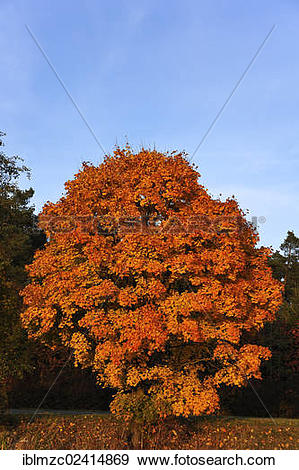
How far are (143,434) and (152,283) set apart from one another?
653 cm

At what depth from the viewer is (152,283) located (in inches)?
627

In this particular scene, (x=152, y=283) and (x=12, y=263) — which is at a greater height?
(x=12, y=263)

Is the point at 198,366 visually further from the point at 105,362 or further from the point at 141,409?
the point at 105,362

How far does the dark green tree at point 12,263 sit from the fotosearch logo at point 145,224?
267 cm

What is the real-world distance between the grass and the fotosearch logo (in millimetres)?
8040

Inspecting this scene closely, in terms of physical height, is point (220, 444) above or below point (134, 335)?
below

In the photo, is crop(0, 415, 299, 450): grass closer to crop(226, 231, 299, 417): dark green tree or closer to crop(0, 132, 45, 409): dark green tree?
crop(0, 132, 45, 409): dark green tree

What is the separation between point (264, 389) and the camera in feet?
107

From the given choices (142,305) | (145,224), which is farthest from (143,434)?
(145,224)

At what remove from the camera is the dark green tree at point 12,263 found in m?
17.3

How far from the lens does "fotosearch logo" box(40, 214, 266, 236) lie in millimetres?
16891

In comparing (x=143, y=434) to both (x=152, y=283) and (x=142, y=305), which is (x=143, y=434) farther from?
(x=152, y=283)

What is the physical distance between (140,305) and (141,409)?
4.18 metres
